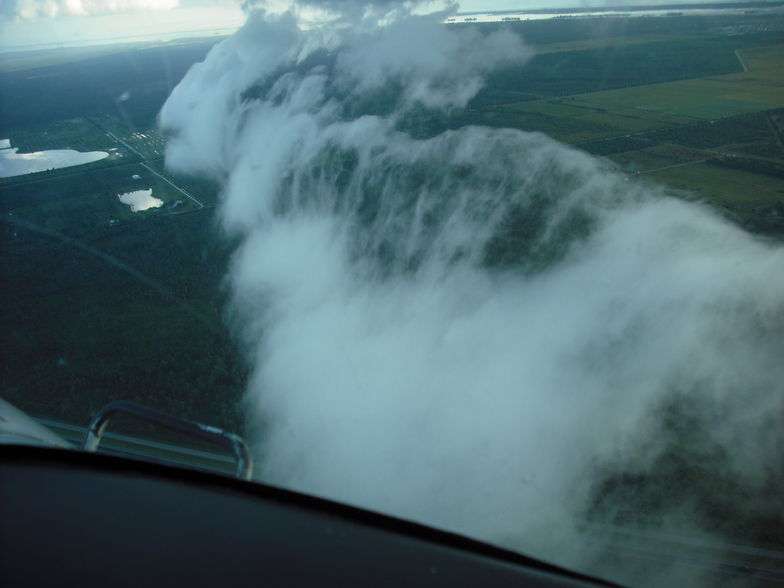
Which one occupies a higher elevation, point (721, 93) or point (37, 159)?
point (721, 93)

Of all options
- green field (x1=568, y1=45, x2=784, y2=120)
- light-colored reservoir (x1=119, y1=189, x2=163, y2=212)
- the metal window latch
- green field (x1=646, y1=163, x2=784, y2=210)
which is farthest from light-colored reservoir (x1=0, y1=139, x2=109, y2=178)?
the metal window latch

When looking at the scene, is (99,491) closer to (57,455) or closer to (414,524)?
(57,455)

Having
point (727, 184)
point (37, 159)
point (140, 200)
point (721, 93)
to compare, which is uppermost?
point (721, 93)

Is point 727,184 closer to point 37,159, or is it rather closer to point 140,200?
point 140,200

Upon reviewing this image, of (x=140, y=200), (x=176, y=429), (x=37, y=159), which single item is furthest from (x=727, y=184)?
(x=37, y=159)

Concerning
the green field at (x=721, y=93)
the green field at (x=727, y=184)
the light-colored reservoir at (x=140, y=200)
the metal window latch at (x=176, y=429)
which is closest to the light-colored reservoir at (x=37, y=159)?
the light-colored reservoir at (x=140, y=200)

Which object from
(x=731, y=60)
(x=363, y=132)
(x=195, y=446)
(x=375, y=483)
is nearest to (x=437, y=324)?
(x=375, y=483)

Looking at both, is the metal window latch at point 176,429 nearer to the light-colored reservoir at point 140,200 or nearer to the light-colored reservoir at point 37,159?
the light-colored reservoir at point 140,200

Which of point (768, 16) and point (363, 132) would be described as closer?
point (768, 16)
